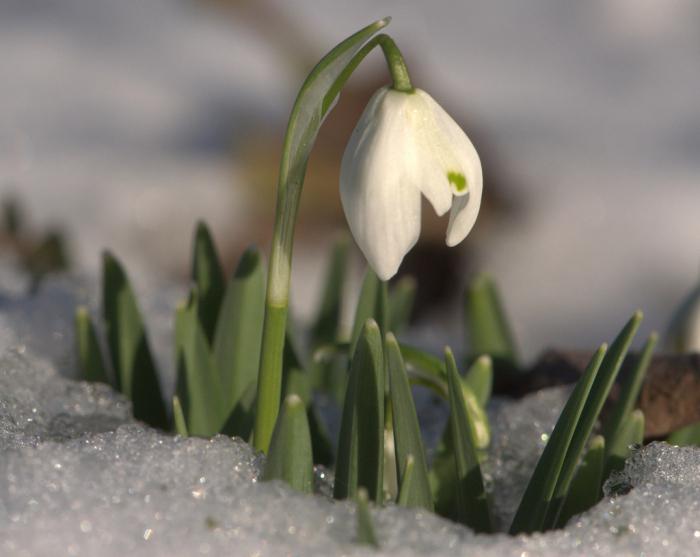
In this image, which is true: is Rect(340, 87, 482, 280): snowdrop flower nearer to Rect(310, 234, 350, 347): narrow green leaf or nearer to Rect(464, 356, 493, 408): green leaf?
Rect(464, 356, 493, 408): green leaf

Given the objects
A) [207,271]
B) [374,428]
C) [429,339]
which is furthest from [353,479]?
[429,339]

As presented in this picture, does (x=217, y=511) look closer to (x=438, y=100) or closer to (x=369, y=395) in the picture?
(x=369, y=395)

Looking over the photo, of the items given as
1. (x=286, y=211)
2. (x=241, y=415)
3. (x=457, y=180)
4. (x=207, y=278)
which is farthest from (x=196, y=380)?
(x=457, y=180)

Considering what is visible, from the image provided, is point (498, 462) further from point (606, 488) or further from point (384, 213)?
point (384, 213)

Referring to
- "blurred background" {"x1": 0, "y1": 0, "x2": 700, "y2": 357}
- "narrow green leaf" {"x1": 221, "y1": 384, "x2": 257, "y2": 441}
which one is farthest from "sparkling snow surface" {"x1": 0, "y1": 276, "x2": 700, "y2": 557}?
"blurred background" {"x1": 0, "y1": 0, "x2": 700, "y2": 357}

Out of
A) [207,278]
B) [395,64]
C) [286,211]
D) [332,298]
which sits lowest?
[332,298]

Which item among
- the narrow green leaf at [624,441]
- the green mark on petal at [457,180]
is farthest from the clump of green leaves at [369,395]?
the green mark on petal at [457,180]
